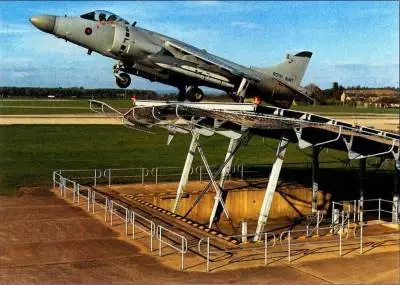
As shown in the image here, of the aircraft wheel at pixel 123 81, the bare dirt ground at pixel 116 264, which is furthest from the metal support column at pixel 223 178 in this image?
the bare dirt ground at pixel 116 264

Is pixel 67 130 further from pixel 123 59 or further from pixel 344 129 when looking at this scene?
pixel 344 129

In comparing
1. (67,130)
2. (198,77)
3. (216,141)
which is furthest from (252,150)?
(198,77)

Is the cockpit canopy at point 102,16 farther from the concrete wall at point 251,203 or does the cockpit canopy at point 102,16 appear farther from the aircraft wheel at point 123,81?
the concrete wall at point 251,203

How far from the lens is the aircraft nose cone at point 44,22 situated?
79.5ft

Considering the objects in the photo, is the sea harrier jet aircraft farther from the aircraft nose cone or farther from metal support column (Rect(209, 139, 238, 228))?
metal support column (Rect(209, 139, 238, 228))

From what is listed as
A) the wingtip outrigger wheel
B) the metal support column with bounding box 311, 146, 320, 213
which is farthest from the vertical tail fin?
the metal support column with bounding box 311, 146, 320, 213

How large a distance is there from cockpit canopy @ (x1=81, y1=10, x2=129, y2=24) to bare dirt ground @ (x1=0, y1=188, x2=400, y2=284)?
30.2 ft

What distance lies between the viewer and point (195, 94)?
27.3 meters

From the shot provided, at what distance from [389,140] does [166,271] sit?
39.2 feet

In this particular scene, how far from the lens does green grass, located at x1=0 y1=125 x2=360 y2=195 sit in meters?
41.8

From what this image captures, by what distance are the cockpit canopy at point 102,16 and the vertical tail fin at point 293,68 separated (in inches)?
352

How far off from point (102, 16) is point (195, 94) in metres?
5.56

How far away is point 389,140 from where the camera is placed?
24.4 m

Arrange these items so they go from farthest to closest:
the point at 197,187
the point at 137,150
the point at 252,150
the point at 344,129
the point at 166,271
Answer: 1. the point at 252,150
2. the point at 137,150
3. the point at 197,187
4. the point at 344,129
5. the point at 166,271
